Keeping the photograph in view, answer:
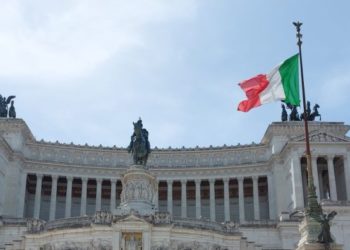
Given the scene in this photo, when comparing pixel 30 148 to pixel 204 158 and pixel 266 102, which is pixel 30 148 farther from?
pixel 266 102

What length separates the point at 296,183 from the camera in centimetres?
7494

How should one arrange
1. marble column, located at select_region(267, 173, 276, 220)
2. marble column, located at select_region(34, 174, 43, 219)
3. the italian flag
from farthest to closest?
1. marble column, located at select_region(34, 174, 43, 219)
2. marble column, located at select_region(267, 173, 276, 220)
3. the italian flag

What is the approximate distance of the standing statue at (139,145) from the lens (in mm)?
55031

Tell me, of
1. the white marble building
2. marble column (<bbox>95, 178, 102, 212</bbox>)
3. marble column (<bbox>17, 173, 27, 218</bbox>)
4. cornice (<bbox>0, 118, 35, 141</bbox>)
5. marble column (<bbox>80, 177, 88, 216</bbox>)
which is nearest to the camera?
the white marble building

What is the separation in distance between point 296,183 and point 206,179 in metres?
15.9

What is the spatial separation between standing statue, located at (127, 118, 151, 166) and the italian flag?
2050cm

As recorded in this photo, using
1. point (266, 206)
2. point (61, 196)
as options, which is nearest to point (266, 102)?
point (266, 206)

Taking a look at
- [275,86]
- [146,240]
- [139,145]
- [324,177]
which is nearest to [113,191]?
[324,177]

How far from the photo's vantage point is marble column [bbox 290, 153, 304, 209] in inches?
2901

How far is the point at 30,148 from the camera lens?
3356 inches

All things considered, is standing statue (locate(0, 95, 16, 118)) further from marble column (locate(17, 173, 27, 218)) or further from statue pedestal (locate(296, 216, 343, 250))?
statue pedestal (locate(296, 216, 343, 250))

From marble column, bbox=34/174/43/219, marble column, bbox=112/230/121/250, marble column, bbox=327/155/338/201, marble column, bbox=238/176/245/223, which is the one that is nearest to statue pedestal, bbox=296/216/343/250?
marble column, bbox=112/230/121/250

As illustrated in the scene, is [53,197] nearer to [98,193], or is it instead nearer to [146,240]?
[98,193]

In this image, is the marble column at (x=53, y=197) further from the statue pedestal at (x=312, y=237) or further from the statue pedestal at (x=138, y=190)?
the statue pedestal at (x=312, y=237)
